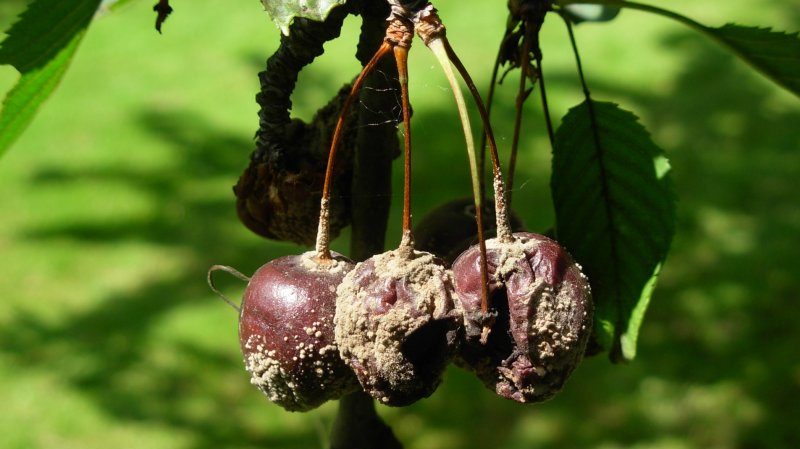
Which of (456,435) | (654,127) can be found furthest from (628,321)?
(654,127)

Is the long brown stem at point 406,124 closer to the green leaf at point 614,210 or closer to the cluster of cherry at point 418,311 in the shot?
the cluster of cherry at point 418,311

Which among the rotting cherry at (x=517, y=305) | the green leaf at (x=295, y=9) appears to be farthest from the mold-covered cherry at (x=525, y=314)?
the green leaf at (x=295, y=9)

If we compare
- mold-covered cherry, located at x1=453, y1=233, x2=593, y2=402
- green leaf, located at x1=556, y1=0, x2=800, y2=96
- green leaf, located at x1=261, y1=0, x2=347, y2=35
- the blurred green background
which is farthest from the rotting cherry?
the blurred green background

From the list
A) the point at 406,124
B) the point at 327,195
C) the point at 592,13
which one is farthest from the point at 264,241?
the point at 406,124

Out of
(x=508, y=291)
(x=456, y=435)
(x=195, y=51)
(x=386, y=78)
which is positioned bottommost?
(x=456, y=435)

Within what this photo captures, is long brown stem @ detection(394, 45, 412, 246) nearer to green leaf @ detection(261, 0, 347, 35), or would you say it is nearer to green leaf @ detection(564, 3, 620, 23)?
green leaf @ detection(261, 0, 347, 35)

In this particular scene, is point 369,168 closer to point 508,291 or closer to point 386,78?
point 386,78

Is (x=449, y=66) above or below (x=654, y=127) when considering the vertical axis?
above
